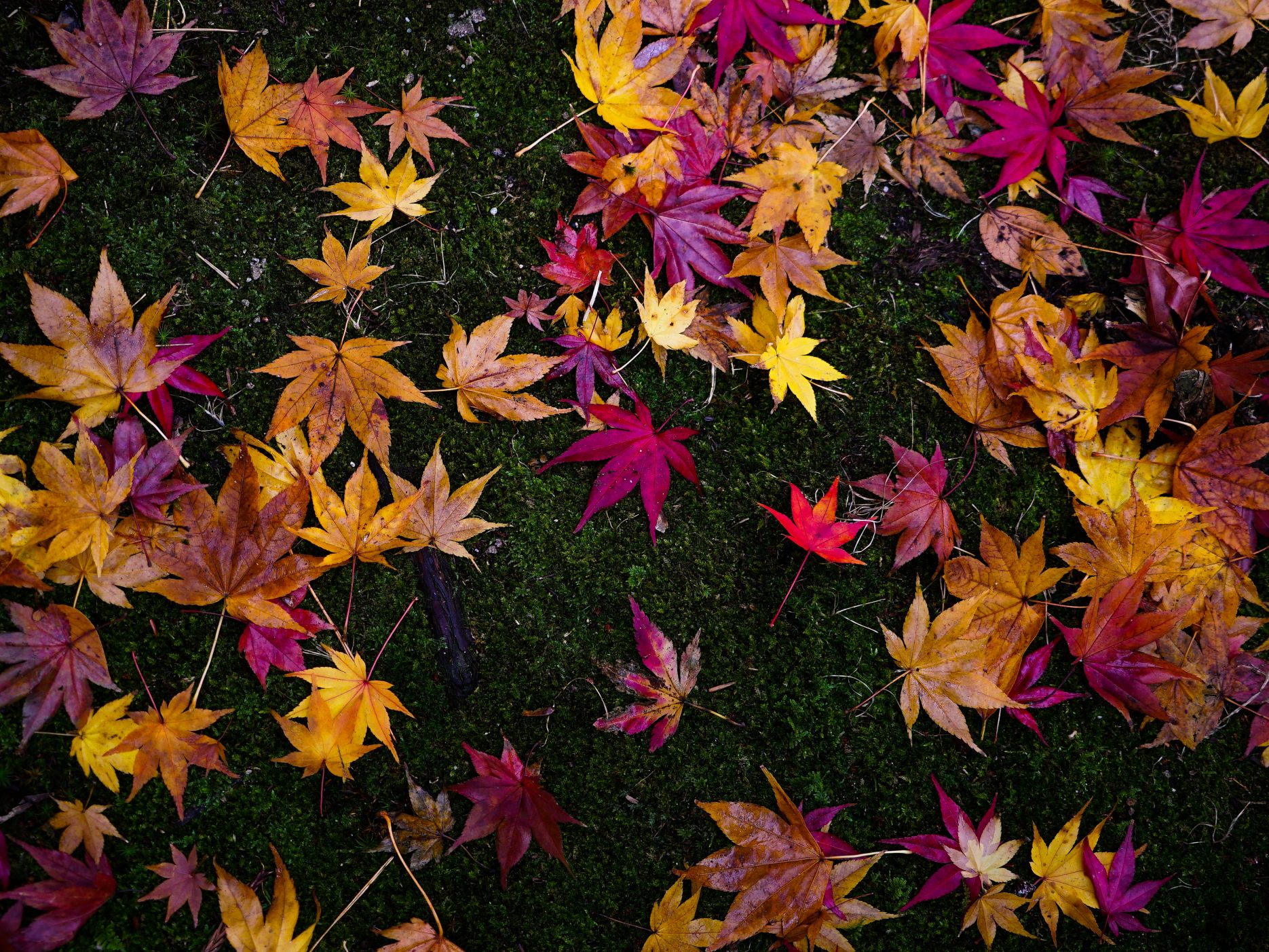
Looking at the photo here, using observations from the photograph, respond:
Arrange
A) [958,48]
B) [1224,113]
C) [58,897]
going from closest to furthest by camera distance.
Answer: [58,897] → [958,48] → [1224,113]

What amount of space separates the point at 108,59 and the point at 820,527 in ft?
7.13

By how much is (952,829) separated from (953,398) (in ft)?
3.81

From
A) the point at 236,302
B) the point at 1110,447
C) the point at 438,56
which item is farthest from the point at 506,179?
the point at 1110,447

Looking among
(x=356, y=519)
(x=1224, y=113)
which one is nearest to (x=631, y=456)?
(x=356, y=519)

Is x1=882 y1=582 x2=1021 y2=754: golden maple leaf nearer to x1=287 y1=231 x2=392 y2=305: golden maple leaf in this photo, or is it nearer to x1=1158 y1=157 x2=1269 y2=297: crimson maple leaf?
x1=1158 y1=157 x2=1269 y2=297: crimson maple leaf

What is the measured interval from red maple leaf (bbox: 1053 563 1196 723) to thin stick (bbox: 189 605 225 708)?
7.06 ft

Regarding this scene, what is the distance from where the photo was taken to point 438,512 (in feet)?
6.03

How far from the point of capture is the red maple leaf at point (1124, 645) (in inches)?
74.0

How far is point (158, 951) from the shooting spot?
172 centimetres

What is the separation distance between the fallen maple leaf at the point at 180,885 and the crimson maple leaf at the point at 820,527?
1656 mm

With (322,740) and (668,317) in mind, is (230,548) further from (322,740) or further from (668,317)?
(668,317)

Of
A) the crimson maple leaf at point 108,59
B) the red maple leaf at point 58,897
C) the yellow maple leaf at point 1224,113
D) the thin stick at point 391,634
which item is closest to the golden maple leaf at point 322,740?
the thin stick at point 391,634

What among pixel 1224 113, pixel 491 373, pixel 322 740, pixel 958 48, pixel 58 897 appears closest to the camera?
pixel 58 897

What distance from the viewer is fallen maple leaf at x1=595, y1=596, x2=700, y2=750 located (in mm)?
1887
